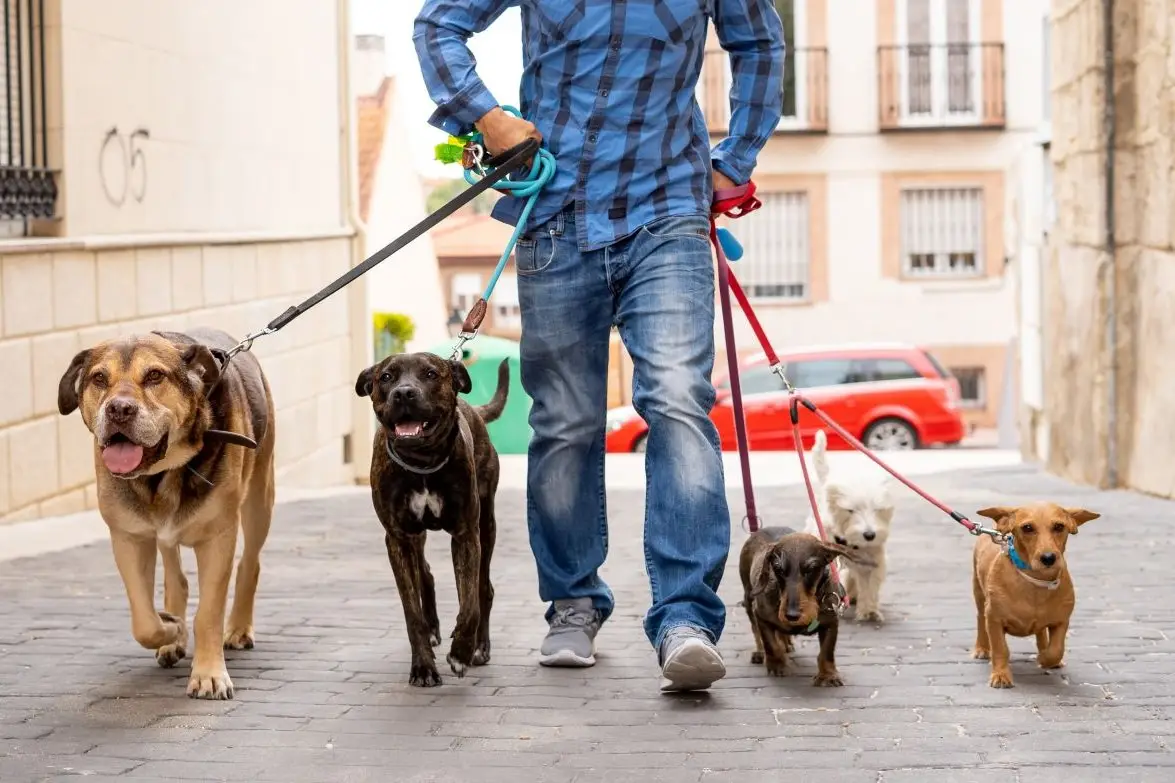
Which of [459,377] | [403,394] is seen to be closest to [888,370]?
[459,377]

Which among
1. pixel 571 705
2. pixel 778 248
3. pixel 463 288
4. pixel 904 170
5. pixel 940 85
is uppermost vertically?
pixel 940 85

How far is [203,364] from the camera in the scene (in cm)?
441

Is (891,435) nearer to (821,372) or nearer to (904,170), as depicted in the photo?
(821,372)

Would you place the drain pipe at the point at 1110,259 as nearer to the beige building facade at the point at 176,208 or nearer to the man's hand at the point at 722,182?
the beige building facade at the point at 176,208

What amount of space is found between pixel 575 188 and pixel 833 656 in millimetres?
1440

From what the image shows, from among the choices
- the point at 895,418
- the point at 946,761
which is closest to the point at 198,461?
the point at 946,761

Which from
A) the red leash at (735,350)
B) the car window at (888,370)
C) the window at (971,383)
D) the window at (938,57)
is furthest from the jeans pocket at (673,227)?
the window at (938,57)

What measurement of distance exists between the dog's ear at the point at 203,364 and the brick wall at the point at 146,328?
414 cm

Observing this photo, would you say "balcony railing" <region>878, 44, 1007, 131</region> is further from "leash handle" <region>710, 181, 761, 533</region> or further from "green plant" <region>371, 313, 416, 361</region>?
"leash handle" <region>710, 181, 761, 533</region>

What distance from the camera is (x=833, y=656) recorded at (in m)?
4.51

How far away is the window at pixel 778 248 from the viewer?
34.0 meters

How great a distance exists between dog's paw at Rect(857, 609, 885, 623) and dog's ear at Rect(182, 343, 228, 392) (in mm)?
2295

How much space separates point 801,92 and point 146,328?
25405mm

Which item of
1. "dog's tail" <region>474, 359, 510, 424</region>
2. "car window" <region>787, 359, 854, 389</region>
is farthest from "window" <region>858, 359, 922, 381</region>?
"dog's tail" <region>474, 359, 510, 424</region>
